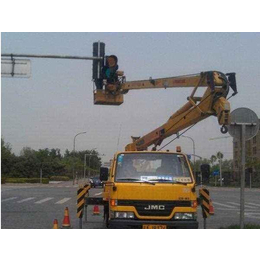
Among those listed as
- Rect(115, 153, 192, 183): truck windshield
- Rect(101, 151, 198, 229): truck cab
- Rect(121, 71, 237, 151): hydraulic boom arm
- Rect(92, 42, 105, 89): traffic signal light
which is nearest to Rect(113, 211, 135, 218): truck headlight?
Rect(101, 151, 198, 229): truck cab

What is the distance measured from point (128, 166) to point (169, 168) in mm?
935

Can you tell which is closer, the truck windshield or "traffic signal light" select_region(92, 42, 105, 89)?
the truck windshield

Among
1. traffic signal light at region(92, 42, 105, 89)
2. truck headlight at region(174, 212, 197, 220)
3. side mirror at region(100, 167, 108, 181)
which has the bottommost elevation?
truck headlight at region(174, 212, 197, 220)

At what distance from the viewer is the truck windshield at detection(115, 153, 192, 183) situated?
37.0 ft

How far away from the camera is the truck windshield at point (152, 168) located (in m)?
11.3

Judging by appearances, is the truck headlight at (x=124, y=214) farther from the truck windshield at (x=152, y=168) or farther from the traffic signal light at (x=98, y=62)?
the traffic signal light at (x=98, y=62)

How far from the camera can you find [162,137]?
17141 millimetres

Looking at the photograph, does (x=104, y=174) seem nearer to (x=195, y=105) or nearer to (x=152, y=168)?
(x=152, y=168)

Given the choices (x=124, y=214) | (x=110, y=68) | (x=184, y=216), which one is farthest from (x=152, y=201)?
(x=110, y=68)

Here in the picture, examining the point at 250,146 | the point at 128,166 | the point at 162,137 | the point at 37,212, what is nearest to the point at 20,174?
the point at 250,146

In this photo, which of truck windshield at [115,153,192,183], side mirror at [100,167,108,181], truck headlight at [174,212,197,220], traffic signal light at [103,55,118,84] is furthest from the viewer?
traffic signal light at [103,55,118,84]

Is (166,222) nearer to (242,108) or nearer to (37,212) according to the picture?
(242,108)

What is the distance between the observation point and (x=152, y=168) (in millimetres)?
11492

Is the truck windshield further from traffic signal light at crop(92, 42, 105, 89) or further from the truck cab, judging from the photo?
traffic signal light at crop(92, 42, 105, 89)
